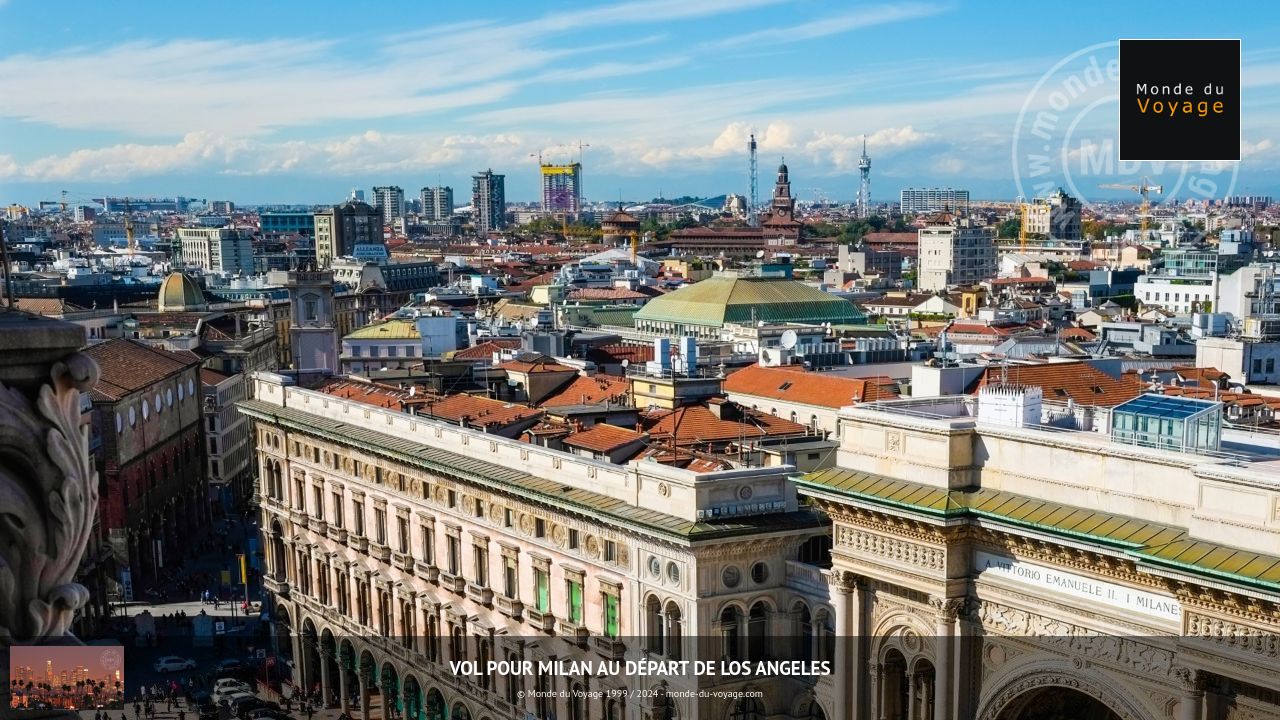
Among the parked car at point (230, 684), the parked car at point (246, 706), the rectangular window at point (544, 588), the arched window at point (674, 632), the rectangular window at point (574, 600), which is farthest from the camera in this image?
the parked car at point (230, 684)

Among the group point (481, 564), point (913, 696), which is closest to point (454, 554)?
point (481, 564)

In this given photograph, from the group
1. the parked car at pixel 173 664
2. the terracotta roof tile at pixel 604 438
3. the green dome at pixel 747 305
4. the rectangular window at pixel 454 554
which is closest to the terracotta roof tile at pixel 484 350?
the parked car at pixel 173 664

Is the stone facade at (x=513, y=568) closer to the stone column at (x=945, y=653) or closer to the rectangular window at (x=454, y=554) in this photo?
the rectangular window at (x=454, y=554)

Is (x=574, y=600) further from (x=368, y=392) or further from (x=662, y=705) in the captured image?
(x=368, y=392)

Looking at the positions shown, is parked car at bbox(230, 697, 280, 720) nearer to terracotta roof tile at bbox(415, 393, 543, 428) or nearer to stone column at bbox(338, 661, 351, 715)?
stone column at bbox(338, 661, 351, 715)

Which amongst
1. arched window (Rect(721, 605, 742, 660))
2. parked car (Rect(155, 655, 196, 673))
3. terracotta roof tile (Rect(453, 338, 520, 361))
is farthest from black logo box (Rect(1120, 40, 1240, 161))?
parked car (Rect(155, 655, 196, 673))
